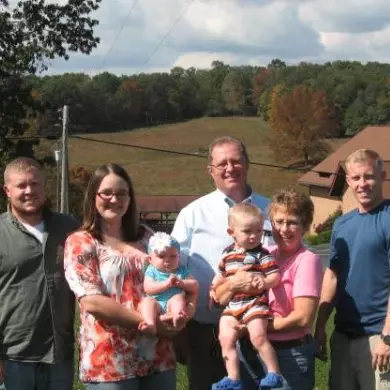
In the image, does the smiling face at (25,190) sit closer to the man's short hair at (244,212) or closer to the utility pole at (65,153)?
the man's short hair at (244,212)

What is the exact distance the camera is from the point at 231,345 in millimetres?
4172

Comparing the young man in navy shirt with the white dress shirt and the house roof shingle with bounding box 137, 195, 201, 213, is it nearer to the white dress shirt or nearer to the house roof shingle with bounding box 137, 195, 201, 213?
the white dress shirt

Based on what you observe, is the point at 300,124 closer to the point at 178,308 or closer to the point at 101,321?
the point at 178,308

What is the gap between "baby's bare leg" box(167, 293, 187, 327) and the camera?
13.5 ft

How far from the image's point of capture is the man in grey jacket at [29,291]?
4.39 m

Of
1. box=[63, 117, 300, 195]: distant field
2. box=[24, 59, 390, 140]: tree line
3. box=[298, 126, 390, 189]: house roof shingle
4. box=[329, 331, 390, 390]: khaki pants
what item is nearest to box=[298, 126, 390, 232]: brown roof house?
box=[298, 126, 390, 189]: house roof shingle

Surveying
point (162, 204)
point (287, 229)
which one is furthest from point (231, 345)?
point (162, 204)

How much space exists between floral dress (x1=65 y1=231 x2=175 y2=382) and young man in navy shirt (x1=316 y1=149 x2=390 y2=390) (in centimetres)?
114

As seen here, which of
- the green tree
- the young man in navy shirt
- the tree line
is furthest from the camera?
the tree line

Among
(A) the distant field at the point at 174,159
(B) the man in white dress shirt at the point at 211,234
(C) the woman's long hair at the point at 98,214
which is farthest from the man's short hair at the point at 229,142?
(A) the distant field at the point at 174,159

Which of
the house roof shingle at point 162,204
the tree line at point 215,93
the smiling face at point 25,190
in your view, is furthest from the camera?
the house roof shingle at point 162,204

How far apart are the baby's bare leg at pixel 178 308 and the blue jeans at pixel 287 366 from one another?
373 millimetres

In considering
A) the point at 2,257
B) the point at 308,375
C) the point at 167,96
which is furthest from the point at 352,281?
the point at 167,96

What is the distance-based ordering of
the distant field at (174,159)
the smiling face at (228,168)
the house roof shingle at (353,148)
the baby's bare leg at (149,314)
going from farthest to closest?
the distant field at (174,159) → the house roof shingle at (353,148) → the smiling face at (228,168) → the baby's bare leg at (149,314)
